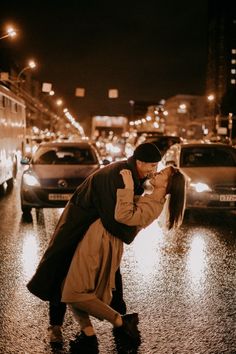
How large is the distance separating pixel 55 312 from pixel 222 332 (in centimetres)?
150

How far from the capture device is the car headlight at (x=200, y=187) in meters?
12.6

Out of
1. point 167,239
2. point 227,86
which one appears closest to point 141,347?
point 167,239

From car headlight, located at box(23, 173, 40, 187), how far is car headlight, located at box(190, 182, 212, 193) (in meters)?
3.31

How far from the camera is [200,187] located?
12.6m

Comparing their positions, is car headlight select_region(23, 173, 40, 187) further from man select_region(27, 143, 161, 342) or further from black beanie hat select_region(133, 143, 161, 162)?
black beanie hat select_region(133, 143, 161, 162)

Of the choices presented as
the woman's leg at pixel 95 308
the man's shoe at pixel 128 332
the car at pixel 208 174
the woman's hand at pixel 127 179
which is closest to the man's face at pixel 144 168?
the woman's hand at pixel 127 179

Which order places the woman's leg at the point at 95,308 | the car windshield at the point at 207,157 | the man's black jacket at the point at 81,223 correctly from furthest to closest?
the car windshield at the point at 207,157, the woman's leg at the point at 95,308, the man's black jacket at the point at 81,223

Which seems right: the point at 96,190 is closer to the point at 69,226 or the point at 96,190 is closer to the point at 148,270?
the point at 69,226

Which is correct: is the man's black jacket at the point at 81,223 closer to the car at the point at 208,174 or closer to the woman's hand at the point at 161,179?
the woman's hand at the point at 161,179

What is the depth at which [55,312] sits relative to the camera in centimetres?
501

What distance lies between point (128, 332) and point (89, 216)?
1100 millimetres

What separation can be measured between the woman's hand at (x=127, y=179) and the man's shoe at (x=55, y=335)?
4.81ft

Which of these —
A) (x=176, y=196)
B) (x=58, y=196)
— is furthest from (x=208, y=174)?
(x=176, y=196)

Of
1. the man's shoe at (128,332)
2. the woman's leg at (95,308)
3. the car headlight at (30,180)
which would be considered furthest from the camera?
the car headlight at (30,180)
